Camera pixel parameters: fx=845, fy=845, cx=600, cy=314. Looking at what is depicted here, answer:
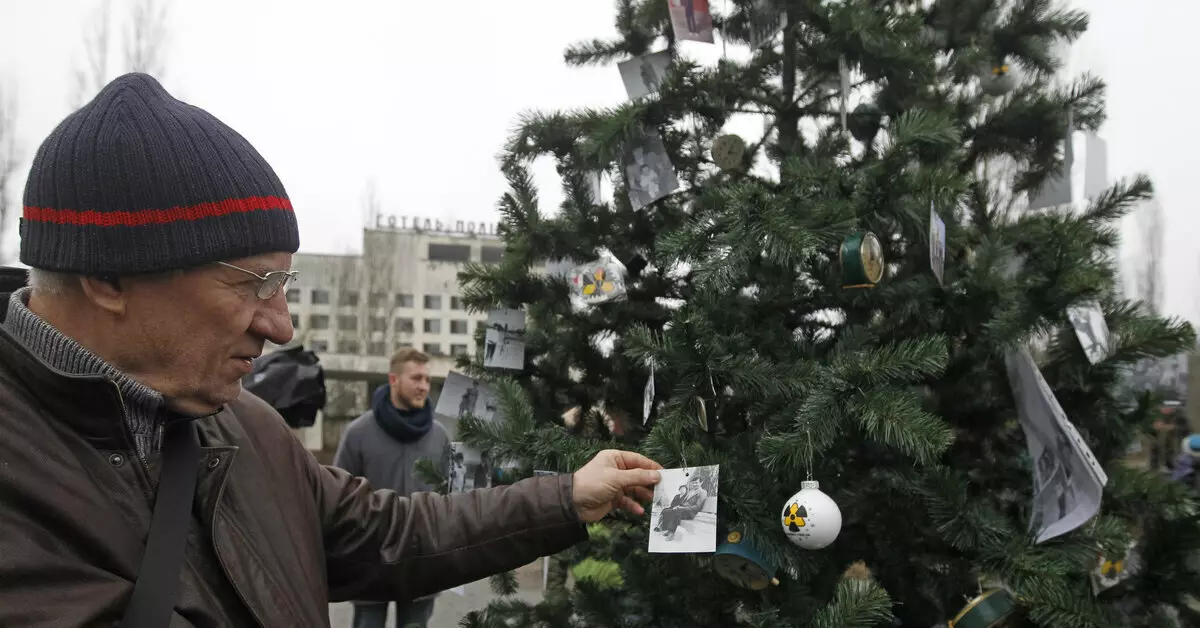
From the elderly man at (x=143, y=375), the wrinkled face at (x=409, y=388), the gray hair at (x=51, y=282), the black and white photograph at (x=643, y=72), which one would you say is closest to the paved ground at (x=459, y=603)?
the wrinkled face at (x=409, y=388)

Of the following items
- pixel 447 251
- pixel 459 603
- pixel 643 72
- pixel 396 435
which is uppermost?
pixel 447 251

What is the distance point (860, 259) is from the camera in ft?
5.88

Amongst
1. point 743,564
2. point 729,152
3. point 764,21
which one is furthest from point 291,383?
point 743,564

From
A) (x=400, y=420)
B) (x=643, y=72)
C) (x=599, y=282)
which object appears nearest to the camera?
(x=599, y=282)

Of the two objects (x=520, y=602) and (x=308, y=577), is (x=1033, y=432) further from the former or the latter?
(x=308, y=577)

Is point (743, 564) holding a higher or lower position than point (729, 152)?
lower

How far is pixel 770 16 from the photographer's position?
2.30m

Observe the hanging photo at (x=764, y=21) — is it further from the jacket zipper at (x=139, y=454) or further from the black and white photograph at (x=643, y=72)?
the jacket zipper at (x=139, y=454)

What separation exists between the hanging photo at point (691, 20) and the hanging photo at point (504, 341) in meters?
0.96

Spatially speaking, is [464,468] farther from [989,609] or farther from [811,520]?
[989,609]

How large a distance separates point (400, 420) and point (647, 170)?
271 cm

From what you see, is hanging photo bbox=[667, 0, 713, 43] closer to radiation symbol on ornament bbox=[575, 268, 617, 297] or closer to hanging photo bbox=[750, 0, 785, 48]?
hanging photo bbox=[750, 0, 785, 48]

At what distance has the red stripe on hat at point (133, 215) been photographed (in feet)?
3.71

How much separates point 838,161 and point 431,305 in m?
61.2
